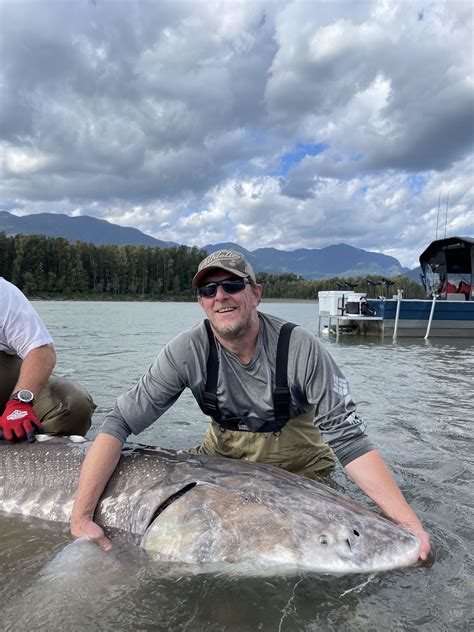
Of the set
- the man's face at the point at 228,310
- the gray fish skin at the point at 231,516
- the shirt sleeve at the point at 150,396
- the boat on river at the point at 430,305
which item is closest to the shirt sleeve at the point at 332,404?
the gray fish skin at the point at 231,516

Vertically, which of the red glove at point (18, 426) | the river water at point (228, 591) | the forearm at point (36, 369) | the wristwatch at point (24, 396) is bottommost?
the river water at point (228, 591)

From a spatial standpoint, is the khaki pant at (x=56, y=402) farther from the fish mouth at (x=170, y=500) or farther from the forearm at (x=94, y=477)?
the fish mouth at (x=170, y=500)

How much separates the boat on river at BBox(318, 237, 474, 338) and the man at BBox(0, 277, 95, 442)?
56.9 ft

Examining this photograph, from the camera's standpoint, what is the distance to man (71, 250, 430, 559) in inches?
112

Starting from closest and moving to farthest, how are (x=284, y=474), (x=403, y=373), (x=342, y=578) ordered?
(x=342, y=578) → (x=284, y=474) → (x=403, y=373)

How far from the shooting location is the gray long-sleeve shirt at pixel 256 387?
9.98ft

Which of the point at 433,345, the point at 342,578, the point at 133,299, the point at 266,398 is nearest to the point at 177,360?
the point at 266,398

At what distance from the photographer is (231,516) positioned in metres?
2.56

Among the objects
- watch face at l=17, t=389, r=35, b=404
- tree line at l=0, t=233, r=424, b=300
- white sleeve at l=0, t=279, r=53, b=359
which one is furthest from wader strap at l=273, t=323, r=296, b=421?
tree line at l=0, t=233, r=424, b=300

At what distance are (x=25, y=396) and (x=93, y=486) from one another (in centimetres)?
119

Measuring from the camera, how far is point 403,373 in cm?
1140

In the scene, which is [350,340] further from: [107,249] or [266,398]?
[107,249]

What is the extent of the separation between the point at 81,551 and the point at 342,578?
1.40 meters

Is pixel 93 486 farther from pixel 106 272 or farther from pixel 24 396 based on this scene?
pixel 106 272
